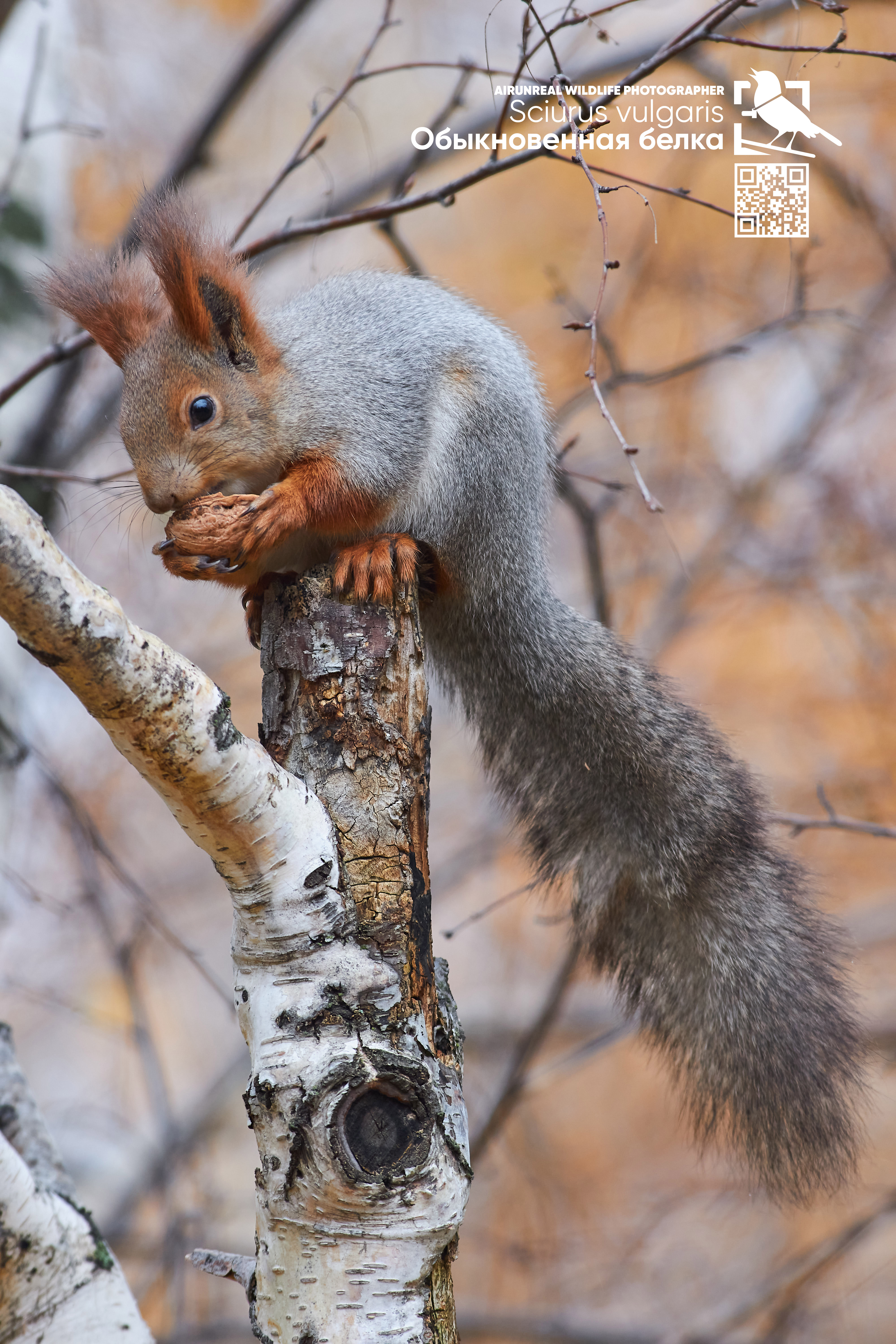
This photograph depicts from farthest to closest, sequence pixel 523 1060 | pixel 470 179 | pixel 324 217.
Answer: pixel 523 1060 → pixel 324 217 → pixel 470 179

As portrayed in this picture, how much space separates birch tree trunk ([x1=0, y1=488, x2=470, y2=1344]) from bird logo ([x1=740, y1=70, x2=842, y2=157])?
4.43 ft

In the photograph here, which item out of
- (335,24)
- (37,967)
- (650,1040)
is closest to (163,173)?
(650,1040)

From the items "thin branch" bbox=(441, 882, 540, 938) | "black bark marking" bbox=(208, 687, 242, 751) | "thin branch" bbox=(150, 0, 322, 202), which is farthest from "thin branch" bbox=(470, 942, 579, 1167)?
"thin branch" bbox=(150, 0, 322, 202)

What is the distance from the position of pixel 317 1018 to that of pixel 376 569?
2.20ft

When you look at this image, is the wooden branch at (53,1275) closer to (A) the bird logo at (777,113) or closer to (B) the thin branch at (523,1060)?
(B) the thin branch at (523,1060)

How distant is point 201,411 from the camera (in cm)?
190

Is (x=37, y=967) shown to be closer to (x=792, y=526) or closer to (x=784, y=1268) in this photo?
(x=784, y=1268)

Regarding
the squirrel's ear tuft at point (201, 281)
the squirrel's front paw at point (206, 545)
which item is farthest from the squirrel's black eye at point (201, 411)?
the squirrel's front paw at point (206, 545)

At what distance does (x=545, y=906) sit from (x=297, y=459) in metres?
0.93

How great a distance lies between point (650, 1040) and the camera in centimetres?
187

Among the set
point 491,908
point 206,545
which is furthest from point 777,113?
point 491,908

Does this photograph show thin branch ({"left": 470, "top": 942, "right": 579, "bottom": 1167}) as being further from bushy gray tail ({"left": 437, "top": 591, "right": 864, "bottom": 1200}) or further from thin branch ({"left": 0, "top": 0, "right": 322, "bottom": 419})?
thin branch ({"left": 0, "top": 0, "right": 322, "bottom": 419})

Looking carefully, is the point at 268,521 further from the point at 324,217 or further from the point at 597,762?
the point at 324,217

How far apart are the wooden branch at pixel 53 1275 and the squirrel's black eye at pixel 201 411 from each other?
3.64 ft
